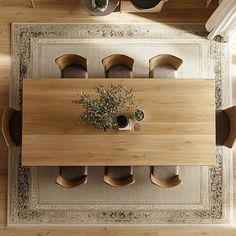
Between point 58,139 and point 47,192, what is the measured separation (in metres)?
1.04

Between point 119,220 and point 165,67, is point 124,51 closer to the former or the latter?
point 165,67

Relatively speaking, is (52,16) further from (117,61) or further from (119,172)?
(119,172)

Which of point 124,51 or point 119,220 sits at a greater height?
point 124,51

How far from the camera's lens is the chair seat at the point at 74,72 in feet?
14.1

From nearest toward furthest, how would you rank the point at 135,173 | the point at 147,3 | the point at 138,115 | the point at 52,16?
the point at 138,115 → the point at 147,3 → the point at 135,173 → the point at 52,16

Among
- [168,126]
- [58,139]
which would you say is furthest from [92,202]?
[168,126]

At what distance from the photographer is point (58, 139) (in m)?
3.91

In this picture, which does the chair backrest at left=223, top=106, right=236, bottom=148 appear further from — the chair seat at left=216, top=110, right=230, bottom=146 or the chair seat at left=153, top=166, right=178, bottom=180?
the chair seat at left=153, top=166, right=178, bottom=180

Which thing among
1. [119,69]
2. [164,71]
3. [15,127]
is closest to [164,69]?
[164,71]

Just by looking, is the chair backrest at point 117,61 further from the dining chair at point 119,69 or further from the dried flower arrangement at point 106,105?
the dried flower arrangement at point 106,105

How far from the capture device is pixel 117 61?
13.9ft

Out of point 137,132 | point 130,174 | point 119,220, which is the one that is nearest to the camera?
point 137,132

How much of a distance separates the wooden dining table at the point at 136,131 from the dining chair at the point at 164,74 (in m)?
0.34

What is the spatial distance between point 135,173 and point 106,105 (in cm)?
130
